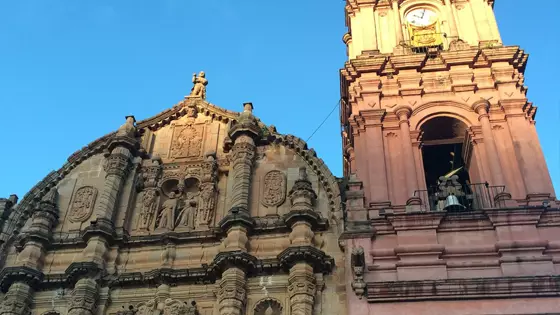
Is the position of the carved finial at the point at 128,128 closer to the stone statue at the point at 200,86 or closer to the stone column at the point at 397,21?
the stone statue at the point at 200,86

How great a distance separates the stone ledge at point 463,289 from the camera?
1327cm

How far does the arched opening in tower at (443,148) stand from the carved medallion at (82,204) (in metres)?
8.60

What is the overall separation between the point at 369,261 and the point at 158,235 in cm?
494

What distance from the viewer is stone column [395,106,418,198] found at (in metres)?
16.2

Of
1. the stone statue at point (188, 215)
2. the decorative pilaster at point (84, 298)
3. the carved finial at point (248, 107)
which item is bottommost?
the decorative pilaster at point (84, 298)

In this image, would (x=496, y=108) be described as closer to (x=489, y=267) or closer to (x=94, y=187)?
(x=489, y=267)

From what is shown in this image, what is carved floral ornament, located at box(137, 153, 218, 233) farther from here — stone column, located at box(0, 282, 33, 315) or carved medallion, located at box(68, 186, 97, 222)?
stone column, located at box(0, 282, 33, 315)

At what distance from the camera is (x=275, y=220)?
16.0 m

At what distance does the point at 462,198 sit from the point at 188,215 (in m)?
6.48

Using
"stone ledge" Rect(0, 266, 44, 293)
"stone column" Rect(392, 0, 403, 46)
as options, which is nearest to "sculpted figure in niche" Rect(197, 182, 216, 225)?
"stone ledge" Rect(0, 266, 44, 293)

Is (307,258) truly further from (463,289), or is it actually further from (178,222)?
(178,222)

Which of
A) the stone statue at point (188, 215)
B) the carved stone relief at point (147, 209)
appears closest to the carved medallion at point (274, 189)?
the stone statue at point (188, 215)

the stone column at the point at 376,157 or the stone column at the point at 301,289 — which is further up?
the stone column at the point at 376,157

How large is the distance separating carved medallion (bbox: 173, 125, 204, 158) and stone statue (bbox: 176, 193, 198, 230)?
5.36 ft
